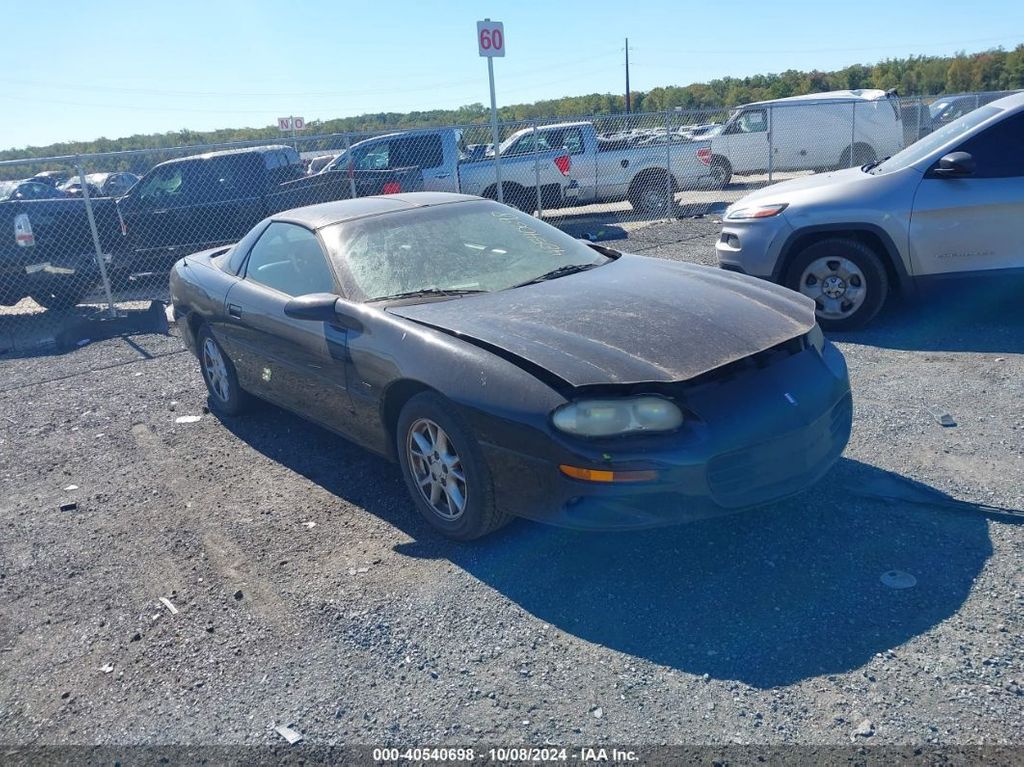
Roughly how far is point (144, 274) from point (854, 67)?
47849 millimetres

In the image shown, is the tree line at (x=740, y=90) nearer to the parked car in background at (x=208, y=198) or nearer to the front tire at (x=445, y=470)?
the parked car in background at (x=208, y=198)

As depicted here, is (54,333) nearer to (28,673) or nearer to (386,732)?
(28,673)

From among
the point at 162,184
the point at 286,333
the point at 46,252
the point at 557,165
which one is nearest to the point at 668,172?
the point at 557,165

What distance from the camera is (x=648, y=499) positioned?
130 inches

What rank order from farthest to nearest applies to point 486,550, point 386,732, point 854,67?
point 854,67 → point 486,550 → point 386,732

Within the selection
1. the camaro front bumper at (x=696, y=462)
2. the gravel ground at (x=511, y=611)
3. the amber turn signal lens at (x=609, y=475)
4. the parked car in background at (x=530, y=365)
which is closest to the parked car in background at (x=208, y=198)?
the parked car in background at (x=530, y=365)

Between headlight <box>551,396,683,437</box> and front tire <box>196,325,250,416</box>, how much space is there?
10.2ft

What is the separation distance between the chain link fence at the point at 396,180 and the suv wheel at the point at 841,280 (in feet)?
21.5

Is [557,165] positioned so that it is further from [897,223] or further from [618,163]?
[897,223]

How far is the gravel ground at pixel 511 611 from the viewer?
2779mm

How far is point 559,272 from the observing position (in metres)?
4.82

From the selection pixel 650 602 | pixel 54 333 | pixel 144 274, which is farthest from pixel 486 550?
pixel 144 274

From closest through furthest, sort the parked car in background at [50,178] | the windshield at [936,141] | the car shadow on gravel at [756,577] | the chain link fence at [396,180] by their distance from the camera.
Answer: the car shadow on gravel at [756,577]
the windshield at [936,141]
the chain link fence at [396,180]
the parked car in background at [50,178]

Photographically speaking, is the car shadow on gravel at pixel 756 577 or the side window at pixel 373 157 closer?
the car shadow on gravel at pixel 756 577
